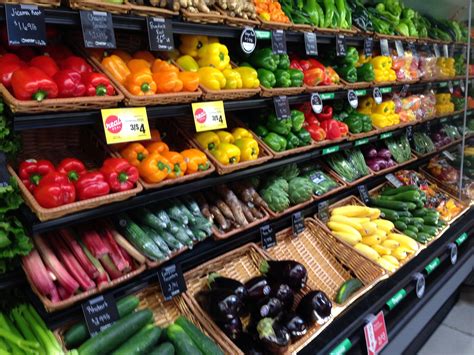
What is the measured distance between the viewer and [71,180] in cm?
171

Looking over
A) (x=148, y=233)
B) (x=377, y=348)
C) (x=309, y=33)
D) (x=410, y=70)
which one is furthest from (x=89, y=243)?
(x=410, y=70)

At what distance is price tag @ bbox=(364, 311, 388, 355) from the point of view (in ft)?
7.47

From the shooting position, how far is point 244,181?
2.75 m

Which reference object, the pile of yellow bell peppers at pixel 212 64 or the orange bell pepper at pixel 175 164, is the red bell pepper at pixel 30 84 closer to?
the orange bell pepper at pixel 175 164

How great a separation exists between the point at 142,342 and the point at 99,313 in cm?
22

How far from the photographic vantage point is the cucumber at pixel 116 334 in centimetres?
167

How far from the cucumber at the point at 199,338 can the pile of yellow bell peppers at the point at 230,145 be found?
34.5 inches

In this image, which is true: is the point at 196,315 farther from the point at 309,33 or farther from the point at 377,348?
the point at 309,33

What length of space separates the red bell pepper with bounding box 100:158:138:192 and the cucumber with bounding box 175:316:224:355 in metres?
0.68

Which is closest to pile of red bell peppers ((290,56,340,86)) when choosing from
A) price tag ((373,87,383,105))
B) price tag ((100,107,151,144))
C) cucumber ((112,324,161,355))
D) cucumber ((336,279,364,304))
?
price tag ((373,87,383,105))

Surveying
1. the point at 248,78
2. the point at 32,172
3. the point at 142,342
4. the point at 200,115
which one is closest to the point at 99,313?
the point at 142,342

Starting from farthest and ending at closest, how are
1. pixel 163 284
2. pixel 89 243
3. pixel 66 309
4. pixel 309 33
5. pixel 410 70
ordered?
pixel 410 70 < pixel 309 33 < pixel 163 284 < pixel 89 243 < pixel 66 309

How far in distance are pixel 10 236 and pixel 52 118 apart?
18.7 inches

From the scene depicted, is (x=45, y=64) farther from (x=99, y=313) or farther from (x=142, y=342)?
(x=142, y=342)
